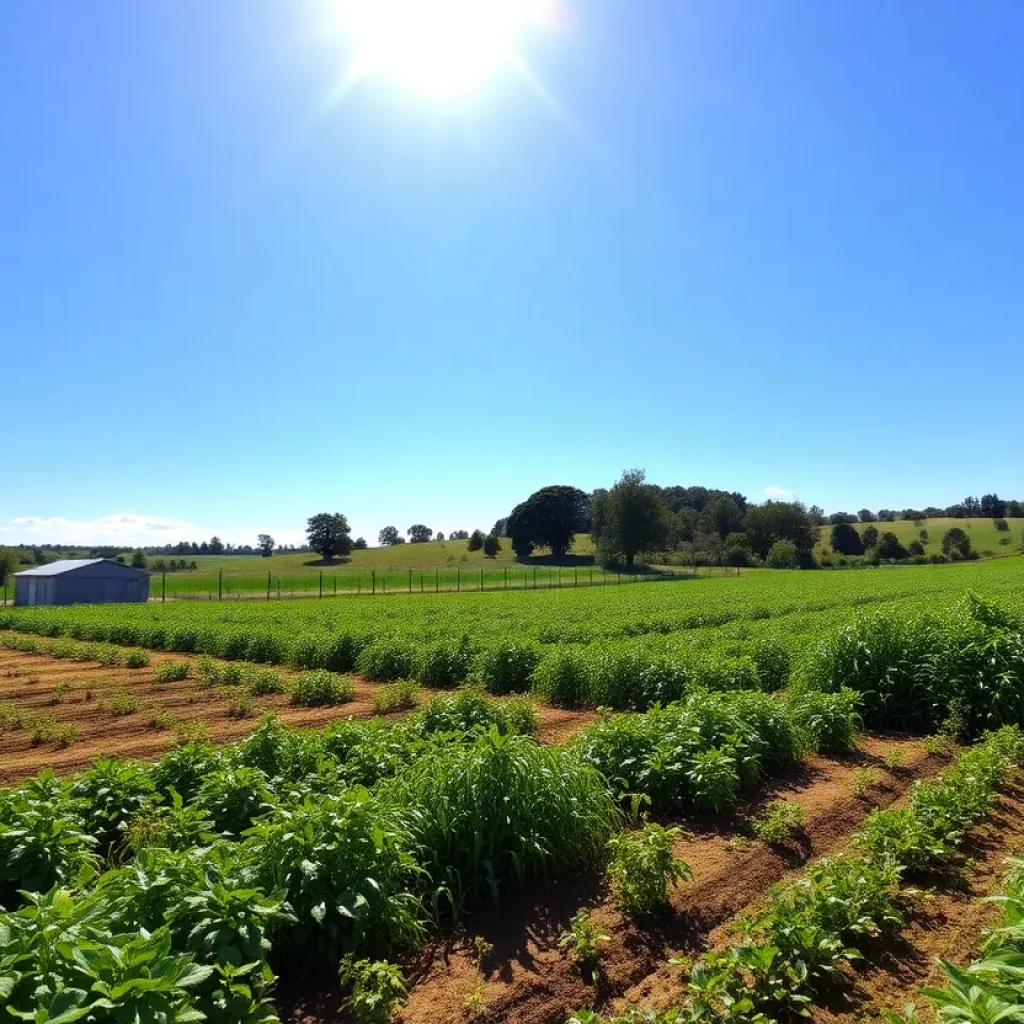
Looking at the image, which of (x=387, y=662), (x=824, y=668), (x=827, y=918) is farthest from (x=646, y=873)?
(x=387, y=662)

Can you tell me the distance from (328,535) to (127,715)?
3317 inches

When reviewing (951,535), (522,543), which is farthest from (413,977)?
(951,535)

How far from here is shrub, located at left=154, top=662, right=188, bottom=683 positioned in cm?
1414

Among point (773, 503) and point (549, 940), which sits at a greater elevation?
point (773, 503)

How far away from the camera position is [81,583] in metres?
39.6

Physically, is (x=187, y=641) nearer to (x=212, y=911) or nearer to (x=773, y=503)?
(x=212, y=911)

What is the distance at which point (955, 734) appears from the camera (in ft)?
27.5

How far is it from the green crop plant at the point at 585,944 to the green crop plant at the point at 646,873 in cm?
36

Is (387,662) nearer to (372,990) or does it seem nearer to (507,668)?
(507,668)

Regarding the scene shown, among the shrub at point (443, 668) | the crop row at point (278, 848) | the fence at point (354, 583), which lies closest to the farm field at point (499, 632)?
the shrub at point (443, 668)

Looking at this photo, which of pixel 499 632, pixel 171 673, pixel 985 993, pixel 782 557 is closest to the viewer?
pixel 985 993

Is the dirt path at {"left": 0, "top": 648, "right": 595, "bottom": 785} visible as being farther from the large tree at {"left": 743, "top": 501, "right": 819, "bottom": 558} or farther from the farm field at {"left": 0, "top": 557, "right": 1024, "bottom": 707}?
the large tree at {"left": 743, "top": 501, "right": 819, "bottom": 558}

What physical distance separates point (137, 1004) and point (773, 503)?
10521cm

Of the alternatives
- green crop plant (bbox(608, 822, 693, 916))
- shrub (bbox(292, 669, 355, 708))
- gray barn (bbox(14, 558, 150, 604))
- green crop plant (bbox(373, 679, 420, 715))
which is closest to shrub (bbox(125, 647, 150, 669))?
Answer: shrub (bbox(292, 669, 355, 708))
